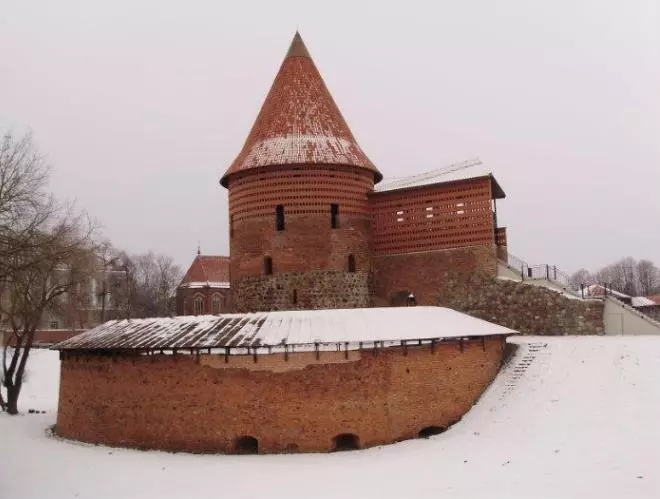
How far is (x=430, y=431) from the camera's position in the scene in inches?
612

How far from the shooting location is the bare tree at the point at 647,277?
78000 millimetres

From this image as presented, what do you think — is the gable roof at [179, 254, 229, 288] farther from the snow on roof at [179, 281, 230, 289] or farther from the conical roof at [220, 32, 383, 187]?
the conical roof at [220, 32, 383, 187]

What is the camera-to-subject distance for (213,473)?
1309cm

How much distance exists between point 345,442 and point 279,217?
8.83m

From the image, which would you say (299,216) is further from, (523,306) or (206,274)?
(206,274)

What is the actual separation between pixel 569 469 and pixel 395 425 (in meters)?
4.25

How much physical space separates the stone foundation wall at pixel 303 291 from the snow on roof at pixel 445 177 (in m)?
3.67

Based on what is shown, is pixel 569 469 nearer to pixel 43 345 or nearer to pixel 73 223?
pixel 73 223

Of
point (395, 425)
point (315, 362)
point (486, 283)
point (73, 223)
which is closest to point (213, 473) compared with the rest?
point (315, 362)

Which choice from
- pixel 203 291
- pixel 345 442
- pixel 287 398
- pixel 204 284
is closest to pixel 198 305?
pixel 203 291

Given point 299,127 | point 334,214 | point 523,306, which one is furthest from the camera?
point 299,127

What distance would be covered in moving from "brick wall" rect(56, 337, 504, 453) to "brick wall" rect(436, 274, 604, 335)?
4.45 metres

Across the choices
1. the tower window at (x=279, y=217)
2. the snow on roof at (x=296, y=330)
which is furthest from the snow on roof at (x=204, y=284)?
the snow on roof at (x=296, y=330)

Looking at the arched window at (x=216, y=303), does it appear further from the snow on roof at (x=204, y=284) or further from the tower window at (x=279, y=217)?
the tower window at (x=279, y=217)
